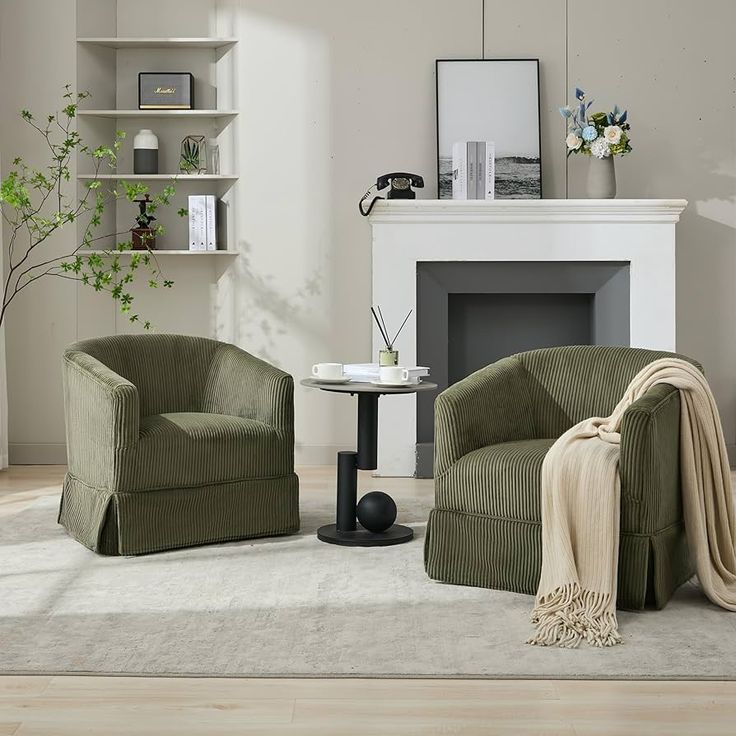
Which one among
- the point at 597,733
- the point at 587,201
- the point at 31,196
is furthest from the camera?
the point at 31,196

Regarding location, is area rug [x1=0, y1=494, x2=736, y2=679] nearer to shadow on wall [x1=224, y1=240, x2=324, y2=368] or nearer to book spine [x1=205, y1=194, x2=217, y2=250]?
shadow on wall [x1=224, y1=240, x2=324, y2=368]

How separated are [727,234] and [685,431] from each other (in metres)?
2.76

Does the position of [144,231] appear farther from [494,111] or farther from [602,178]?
[602,178]

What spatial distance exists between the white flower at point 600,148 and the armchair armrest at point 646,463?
2429 millimetres

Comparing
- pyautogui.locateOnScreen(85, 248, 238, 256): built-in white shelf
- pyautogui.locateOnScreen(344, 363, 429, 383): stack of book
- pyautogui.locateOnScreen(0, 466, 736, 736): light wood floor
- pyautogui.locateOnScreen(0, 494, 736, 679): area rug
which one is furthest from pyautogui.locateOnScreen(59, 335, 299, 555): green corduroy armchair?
pyautogui.locateOnScreen(85, 248, 238, 256): built-in white shelf

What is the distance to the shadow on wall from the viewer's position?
5.71m

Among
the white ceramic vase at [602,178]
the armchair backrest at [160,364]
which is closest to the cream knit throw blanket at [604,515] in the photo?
the armchair backrest at [160,364]

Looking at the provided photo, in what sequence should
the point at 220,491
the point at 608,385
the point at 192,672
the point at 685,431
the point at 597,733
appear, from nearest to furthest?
1. the point at 597,733
2. the point at 192,672
3. the point at 685,431
4. the point at 608,385
5. the point at 220,491

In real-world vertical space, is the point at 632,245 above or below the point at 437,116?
below

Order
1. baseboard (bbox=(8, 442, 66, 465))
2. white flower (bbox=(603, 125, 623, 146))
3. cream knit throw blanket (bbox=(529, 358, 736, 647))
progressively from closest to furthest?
cream knit throw blanket (bbox=(529, 358, 736, 647)) → white flower (bbox=(603, 125, 623, 146)) → baseboard (bbox=(8, 442, 66, 465))

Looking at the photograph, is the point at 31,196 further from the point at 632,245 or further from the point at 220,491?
the point at 632,245

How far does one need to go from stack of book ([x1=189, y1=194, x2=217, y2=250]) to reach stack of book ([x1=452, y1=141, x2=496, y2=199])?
131cm

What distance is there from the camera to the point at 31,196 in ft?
18.5

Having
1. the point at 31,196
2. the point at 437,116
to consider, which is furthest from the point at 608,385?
the point at 31,196
